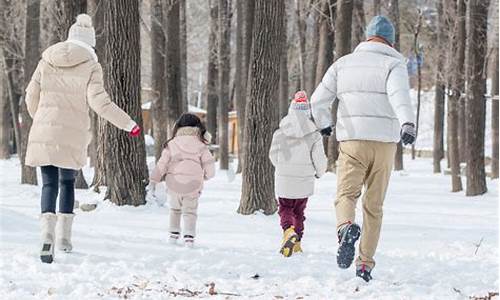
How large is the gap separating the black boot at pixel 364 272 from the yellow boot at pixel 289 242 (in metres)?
1.42

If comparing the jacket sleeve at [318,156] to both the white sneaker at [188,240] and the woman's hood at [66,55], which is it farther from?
the woman's hood at [66,55]

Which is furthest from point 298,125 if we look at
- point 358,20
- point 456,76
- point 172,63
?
point 358,20

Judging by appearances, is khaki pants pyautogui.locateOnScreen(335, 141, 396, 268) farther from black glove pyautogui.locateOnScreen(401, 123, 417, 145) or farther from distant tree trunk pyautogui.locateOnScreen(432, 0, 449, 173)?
distant tree trunk pyautogui.locateOnScreen(432, 0, 449, 173)

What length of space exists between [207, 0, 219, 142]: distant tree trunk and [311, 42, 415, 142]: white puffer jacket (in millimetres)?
19590

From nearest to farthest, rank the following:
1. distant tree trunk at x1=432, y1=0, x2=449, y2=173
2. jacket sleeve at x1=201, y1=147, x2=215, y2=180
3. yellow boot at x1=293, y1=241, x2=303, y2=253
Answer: yellow boot at x1=293, y1=241, x2=303, y2=253, jacket sleeve at x1=201, y1=147, x2=215, y2=180, distant tree trunk at x1=432, y1=0, x2=449, y2=173

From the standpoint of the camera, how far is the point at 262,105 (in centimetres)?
1020

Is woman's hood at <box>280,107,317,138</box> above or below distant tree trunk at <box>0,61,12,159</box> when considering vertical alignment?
above

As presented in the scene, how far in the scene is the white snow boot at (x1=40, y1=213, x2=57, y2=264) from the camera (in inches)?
223

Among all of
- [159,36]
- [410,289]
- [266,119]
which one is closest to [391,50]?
[410,289]

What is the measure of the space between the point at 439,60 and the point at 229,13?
7.67 m

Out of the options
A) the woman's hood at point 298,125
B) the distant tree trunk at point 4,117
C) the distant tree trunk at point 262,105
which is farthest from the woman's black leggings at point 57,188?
the distant tree trunk at point 4,117

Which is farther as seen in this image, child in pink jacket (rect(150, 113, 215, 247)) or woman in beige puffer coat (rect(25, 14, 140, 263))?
child in pink jacket (rect(150, 113, 215, 247))

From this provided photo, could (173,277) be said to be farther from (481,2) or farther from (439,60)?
(439,60)

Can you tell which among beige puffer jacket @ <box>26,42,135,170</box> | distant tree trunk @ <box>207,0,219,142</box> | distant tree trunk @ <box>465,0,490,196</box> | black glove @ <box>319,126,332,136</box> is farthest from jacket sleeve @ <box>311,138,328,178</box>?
distant tree trunk @ <box>207,0,219,142</box>
